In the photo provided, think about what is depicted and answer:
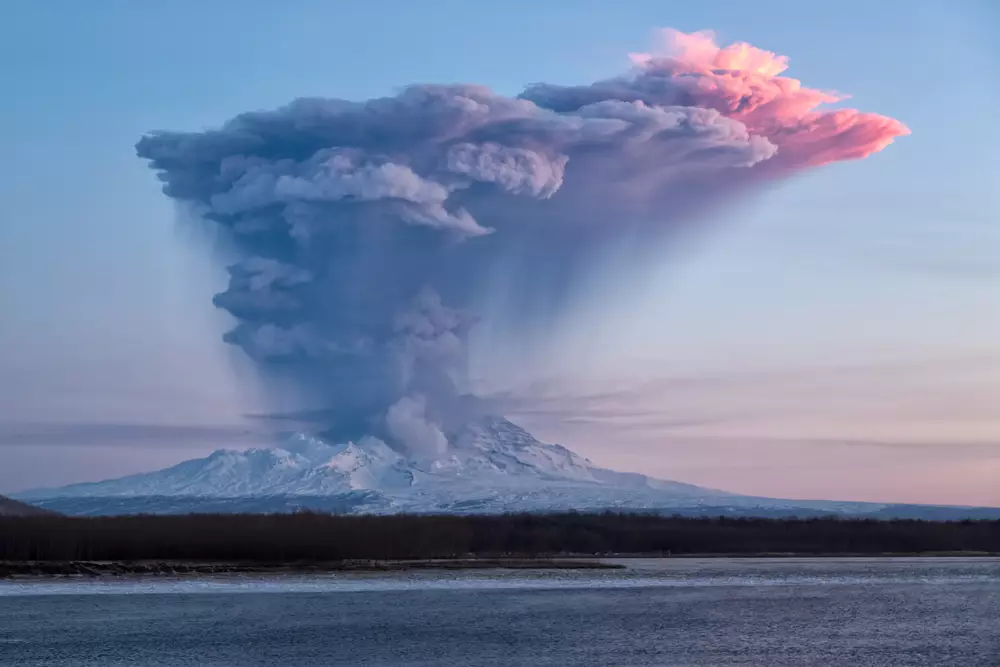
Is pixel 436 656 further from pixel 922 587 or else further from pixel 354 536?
pixel 354 536

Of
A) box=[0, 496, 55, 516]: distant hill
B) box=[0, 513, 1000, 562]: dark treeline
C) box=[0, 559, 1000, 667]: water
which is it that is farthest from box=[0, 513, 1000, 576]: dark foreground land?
box=[0, 496, 55, 516]: distant hill

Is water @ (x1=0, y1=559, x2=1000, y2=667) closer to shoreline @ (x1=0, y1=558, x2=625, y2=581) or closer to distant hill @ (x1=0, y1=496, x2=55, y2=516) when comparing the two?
shoreline @ (x1=0, y1=558, x2=625, y2=581)

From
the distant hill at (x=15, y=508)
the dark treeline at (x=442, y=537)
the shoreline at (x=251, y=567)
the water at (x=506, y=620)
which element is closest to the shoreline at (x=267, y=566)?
the shoreline at (x=251, y=567)

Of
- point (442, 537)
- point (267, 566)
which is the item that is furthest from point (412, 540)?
point (267, 566)

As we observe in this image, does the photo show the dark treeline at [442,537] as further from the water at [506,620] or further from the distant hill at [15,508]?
the distant hill at [15,508]

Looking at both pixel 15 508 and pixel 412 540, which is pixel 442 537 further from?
pixel 15 508
